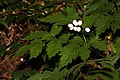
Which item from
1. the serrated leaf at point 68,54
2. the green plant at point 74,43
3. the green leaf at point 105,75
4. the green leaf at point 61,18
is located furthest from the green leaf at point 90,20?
the green leaf at point 105,75

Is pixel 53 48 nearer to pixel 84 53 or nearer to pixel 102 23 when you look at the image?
pixel 84 53

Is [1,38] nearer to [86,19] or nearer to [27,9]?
[27,9]

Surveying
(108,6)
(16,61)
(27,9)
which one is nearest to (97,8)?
(108,6)

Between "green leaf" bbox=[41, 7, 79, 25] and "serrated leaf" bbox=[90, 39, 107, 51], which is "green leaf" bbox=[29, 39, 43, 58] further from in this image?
"serrated leaf" bbox=[90, 39, 107, 51]

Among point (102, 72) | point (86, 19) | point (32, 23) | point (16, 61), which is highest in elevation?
point (86, 19)

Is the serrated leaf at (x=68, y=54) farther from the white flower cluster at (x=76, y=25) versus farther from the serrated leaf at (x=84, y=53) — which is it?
the white flower cluster at (x=76, y=25)

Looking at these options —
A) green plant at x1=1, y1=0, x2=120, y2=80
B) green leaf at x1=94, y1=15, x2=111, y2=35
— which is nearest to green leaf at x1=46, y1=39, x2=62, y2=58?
green plant at x1=1, y1=0, x2=120, y2=80
